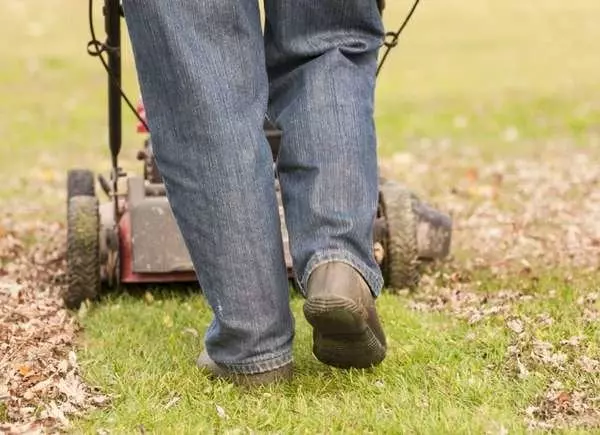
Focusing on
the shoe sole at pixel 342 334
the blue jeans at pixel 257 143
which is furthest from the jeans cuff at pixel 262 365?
the shoe sole at pixel 342 334

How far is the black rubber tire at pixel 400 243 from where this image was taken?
3.93 metres

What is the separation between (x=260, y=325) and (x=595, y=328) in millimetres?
979

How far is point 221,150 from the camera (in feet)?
8.80

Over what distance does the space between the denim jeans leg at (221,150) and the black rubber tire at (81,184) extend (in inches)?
71.4

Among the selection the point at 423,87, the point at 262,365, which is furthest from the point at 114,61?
the point at 423,87

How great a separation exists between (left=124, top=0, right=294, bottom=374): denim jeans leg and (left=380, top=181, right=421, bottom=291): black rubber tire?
1157 millimetres

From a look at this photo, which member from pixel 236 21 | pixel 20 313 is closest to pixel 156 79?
pixel 236 21

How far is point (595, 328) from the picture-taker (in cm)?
323

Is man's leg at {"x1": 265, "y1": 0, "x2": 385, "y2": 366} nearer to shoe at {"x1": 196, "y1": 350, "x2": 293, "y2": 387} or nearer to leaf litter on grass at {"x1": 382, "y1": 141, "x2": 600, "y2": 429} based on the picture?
shoe at {"x1": 196, "y1": 350, "x2": 293, "y2": 387}

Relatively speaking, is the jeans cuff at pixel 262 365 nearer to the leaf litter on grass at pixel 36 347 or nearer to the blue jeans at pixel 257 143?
the blue jeans at pixel 257 143

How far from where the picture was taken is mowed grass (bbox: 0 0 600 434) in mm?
2730

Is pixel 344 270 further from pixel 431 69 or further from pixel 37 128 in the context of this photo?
pixel 431 69

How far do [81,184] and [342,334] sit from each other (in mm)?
2127

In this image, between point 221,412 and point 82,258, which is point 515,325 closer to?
point 221,412
